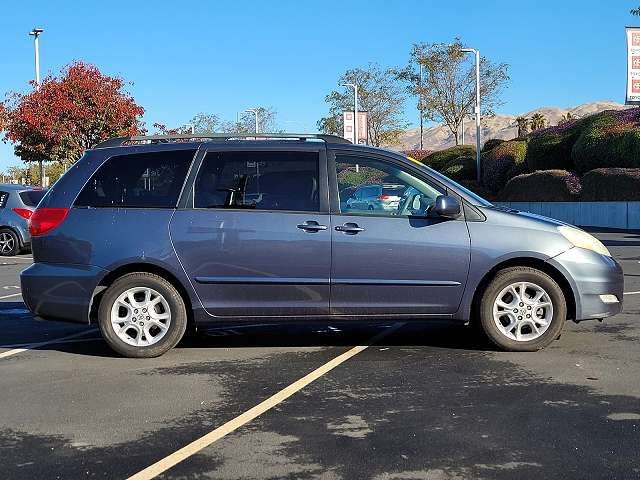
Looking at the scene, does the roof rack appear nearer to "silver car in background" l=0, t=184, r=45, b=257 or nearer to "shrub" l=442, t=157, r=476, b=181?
"silver car in background" l=0, t=184, r=45, b=257

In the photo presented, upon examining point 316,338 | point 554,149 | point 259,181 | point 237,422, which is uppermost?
point 554,149

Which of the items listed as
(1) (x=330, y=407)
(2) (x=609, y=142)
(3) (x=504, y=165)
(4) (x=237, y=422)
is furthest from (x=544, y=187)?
(4) (x=237, y=422)

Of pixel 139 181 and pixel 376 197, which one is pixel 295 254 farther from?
pixel 139 181

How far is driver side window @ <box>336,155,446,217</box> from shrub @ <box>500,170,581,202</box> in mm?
23491

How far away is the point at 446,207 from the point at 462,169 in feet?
111

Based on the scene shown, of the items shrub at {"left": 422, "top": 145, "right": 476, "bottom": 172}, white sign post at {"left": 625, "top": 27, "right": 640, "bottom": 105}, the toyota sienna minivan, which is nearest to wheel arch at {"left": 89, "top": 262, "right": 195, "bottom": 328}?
the toyota sienna minivan

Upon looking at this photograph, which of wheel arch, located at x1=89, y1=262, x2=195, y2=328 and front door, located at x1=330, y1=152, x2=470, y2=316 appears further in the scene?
wheel arch, located at x1=89, y1=262, x2=195, y2=328

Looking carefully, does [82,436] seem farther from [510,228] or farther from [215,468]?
[510,228]

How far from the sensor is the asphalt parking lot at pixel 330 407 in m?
3.98

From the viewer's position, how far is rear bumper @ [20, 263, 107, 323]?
6.27 m

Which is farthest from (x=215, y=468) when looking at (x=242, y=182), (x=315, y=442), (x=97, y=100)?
(x=97, y=100)

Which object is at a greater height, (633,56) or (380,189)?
(633,56)

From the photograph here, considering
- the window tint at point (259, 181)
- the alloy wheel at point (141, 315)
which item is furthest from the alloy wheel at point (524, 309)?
the alloy wheel at point (141, 315)

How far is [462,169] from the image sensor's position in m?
39.2
